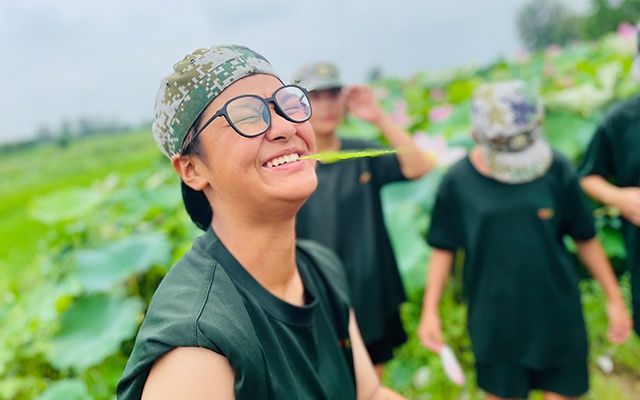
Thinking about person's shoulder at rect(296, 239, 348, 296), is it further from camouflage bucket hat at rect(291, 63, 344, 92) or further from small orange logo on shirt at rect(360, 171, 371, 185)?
camouflage bucket hat at rect(291, 63, 344, 92)

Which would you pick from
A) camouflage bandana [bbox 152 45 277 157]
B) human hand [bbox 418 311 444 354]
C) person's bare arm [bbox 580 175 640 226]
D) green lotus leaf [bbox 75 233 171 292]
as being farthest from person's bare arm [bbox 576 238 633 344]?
green lotus leaf [bbox 75 233 171 292]

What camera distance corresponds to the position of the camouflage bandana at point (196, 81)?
3.33 feet

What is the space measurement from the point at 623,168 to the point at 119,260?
2.90 m

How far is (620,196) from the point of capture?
6.53 feet

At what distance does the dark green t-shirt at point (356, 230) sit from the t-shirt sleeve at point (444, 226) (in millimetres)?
227

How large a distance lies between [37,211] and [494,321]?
4118mm

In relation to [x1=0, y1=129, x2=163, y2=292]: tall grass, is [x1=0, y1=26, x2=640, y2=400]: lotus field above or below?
above

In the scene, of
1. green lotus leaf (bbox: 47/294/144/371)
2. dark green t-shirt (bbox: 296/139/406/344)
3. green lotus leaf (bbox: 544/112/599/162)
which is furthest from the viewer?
green lotus leaf (bbox: 544/112/599/162)

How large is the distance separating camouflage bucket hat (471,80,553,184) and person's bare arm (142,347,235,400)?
142 centimetres

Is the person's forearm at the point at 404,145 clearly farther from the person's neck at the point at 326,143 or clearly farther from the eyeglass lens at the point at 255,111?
the eyeglass lens at the point at 255,111

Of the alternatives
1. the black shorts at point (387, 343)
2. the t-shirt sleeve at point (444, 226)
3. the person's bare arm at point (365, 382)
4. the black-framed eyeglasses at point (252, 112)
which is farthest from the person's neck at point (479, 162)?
the black-framed eyeglasses at point (252, 112)

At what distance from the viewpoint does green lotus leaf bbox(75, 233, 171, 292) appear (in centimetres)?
330

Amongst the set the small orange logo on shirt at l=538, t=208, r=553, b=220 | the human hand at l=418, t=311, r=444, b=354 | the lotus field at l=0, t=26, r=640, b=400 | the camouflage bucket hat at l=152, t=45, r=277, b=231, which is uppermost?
the camouflage bucket hat at l=152, t=45, r=277, b=231

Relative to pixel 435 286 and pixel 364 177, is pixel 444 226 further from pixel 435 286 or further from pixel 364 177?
pixel 364 177
